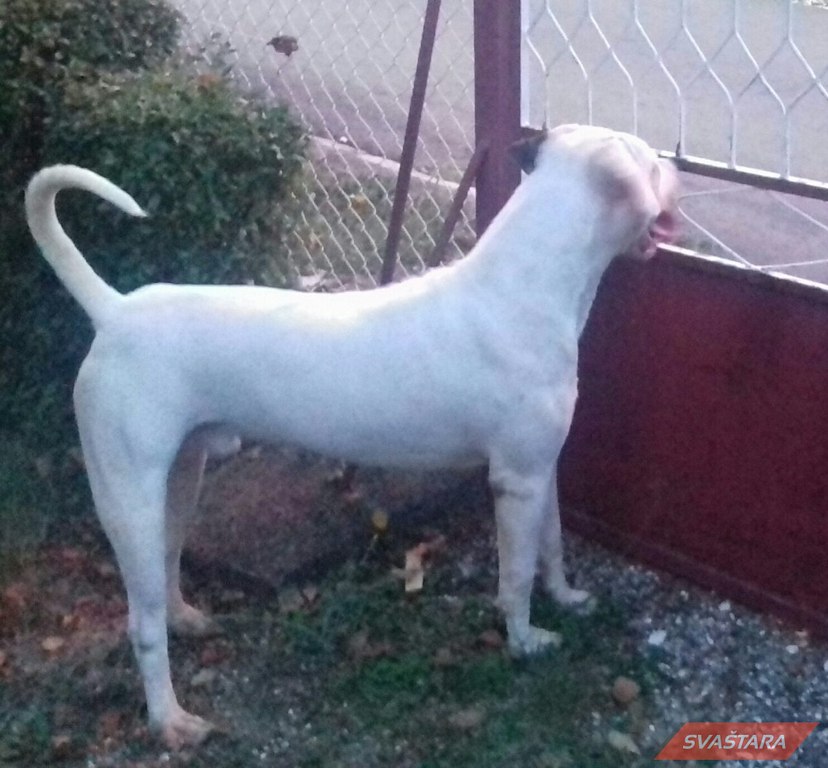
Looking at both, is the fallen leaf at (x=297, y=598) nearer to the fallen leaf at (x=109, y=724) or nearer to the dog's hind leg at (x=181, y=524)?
the dog's hind leg at (x=181, y=524)

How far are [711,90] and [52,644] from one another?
274 cm

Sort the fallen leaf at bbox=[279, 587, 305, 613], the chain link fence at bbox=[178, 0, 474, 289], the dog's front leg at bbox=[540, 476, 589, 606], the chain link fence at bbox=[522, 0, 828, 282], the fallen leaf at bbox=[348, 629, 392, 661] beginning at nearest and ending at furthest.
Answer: the chain link fence at bbox=[522, 0, 828, 282], the fallen leaf at bbox=[348, 629, 392, 661], the dog's front leg at bbox=[540, 476, 589, 606], the fallen leaf at bbox=[279, 587, 305, 613], the chain link fence at bbox=[178, 0, 474, 289]

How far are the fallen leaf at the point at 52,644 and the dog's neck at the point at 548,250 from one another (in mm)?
1795

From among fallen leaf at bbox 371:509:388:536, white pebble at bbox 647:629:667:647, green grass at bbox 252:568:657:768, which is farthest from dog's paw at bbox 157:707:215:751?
white pebble at bbox 647:629:667:647

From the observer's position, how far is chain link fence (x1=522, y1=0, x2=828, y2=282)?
10.4 feet

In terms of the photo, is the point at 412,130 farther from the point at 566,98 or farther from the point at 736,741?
the point at 736,741

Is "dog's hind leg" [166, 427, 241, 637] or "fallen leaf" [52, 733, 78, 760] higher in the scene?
"dog's hind leg" [166, 427, 241, 637]

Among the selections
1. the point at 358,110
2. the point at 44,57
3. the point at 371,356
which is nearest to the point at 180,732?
the point at 371,356

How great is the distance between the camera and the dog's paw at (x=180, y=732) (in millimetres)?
3094

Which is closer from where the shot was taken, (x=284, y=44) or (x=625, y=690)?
(x=625, y=690)

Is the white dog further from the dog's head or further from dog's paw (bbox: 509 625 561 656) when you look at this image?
dog's paw (bbox: 509 625 561 656)

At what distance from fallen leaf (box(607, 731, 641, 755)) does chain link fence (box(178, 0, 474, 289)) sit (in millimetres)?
2087

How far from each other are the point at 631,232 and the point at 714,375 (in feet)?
2.28

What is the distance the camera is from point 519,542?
3.13 meters
